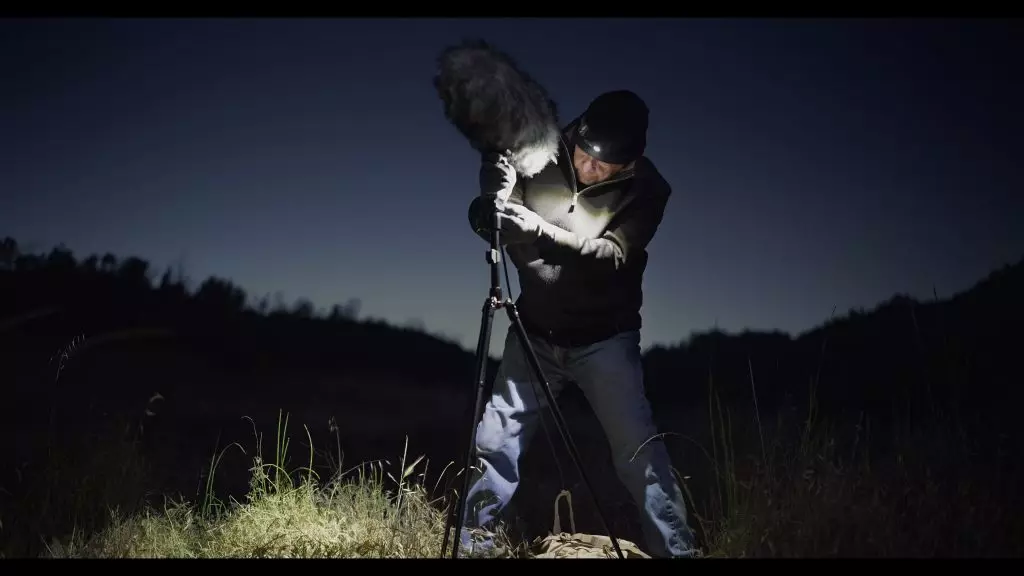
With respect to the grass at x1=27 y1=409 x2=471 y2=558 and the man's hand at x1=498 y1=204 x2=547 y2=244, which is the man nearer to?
the man's hand at x1=498 y1=204 x2=547 y2=244

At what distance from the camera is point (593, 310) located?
129 inches

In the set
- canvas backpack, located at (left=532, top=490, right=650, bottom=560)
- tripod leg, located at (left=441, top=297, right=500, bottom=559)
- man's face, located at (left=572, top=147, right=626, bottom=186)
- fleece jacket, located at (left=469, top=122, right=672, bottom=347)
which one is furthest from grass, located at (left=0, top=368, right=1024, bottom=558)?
man's face, located at (left=572, top=147, right=626, bottom=186)

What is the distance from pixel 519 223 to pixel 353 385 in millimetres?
4342

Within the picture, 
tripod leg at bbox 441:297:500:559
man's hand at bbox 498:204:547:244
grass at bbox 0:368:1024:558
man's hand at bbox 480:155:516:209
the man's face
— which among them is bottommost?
grass at bbox 0:368:1024:558

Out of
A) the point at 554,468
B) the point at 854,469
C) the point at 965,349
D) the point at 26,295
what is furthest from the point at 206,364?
the point at 965,349

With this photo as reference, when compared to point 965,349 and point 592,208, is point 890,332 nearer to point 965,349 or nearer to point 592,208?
point 965,349

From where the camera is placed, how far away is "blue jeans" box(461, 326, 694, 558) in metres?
3.04

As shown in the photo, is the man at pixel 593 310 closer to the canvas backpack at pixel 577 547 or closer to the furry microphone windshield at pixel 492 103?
the canvas backpack at pixel 577 547

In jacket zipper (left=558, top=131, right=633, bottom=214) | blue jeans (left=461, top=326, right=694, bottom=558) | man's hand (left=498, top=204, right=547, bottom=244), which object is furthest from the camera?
jacket zipper (left=558, top=131, right=633, bottom=214)

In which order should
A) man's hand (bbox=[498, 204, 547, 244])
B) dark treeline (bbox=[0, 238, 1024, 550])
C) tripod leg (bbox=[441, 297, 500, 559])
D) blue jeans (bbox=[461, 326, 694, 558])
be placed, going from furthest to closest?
dark treeline (bbox=[0, 238, 1024, 550]) < blue jeans (bbox=[461, 326, 694, 558]) < man's hand (bbox=[498, 204, 547, 244]) < tripod leg (bbox=[441, 297, 500, 559])

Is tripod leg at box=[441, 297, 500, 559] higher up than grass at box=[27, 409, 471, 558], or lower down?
higher up

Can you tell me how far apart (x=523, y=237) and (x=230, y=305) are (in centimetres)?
538

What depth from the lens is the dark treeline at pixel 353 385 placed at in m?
4.00

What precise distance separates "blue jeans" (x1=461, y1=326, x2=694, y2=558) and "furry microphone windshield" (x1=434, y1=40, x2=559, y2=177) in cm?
98
